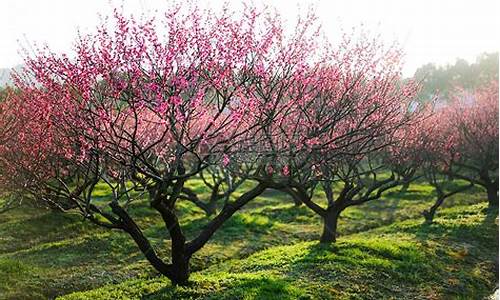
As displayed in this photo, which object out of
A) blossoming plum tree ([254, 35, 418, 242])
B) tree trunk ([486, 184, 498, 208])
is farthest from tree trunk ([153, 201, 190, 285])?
tree trunk ([486, 184, 498, 208])

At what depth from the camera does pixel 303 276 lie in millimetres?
17453

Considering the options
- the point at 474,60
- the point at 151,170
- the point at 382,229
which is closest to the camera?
the point at 151,170

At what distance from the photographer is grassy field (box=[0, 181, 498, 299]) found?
1658 centimetres

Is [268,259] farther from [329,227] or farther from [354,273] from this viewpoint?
[354,273]

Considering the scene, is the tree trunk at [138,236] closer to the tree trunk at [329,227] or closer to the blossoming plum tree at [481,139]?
the tree trunk at [329,227]

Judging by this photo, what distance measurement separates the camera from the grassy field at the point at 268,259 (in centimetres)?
1658

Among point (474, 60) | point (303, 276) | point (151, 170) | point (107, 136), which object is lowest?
point (303, 276)

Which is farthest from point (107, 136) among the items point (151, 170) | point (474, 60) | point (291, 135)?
point (474, 60)

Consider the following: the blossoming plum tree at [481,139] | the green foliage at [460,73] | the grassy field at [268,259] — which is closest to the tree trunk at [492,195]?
the blossoming plum tree at [481,139]

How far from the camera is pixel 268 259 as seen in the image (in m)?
20.4

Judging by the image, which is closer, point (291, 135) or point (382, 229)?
point (291, 135)

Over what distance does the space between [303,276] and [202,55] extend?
8650 mm

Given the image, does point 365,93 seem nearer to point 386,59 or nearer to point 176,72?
point 386,59

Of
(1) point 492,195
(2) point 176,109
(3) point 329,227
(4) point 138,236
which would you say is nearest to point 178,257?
(4) point 138,236
